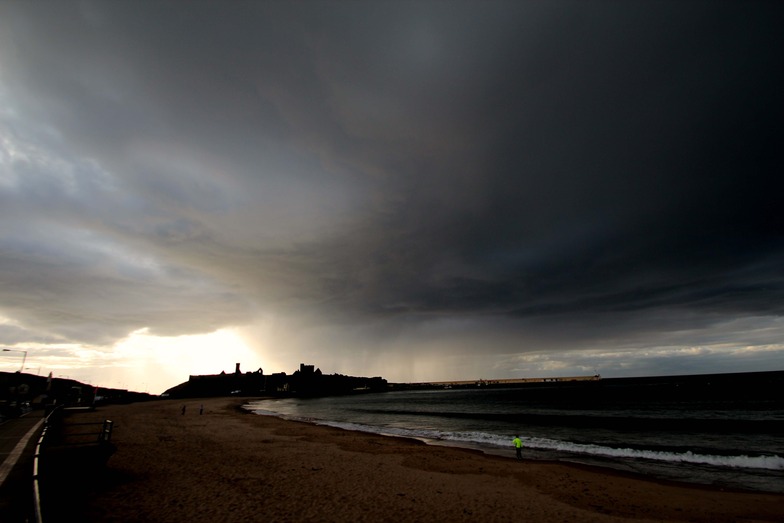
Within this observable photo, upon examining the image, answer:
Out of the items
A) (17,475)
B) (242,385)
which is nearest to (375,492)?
(17,475)

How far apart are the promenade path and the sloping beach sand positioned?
1.41 meters

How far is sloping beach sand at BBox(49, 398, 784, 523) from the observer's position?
12.7 m

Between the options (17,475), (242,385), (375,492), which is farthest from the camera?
(242,385)

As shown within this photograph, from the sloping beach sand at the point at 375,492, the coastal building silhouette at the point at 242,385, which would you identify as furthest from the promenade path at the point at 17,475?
the coastal building silhouette at the point at 242,385

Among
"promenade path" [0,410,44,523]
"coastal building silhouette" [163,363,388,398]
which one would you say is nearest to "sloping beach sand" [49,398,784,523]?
"promenade path" [0,410,44,523]

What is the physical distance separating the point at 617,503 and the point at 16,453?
27815mm

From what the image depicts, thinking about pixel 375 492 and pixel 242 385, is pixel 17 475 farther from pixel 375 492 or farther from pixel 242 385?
pixel 242 385

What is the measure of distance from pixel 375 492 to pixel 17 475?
1397 cm

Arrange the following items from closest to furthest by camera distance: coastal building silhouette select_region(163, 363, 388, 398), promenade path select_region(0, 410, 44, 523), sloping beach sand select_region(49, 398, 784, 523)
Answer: promenade path select_region(0, 410, 44, 523) < sloping beach sand select_region(49, 398, 784, 523) < coastal building silhouette select_region(163, 363, 388, 398)

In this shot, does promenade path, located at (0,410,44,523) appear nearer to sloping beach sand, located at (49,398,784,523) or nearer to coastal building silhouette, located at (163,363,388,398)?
sloping beach sand, located at (49,398,784,523)

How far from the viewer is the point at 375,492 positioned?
15570 millimetres

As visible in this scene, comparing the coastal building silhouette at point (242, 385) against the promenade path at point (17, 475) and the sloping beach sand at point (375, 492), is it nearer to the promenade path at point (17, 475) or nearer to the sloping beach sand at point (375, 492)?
the promenade path at point (17, 475)

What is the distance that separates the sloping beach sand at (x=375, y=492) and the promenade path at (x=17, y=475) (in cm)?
141

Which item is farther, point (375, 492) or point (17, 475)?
point (375, 492)
